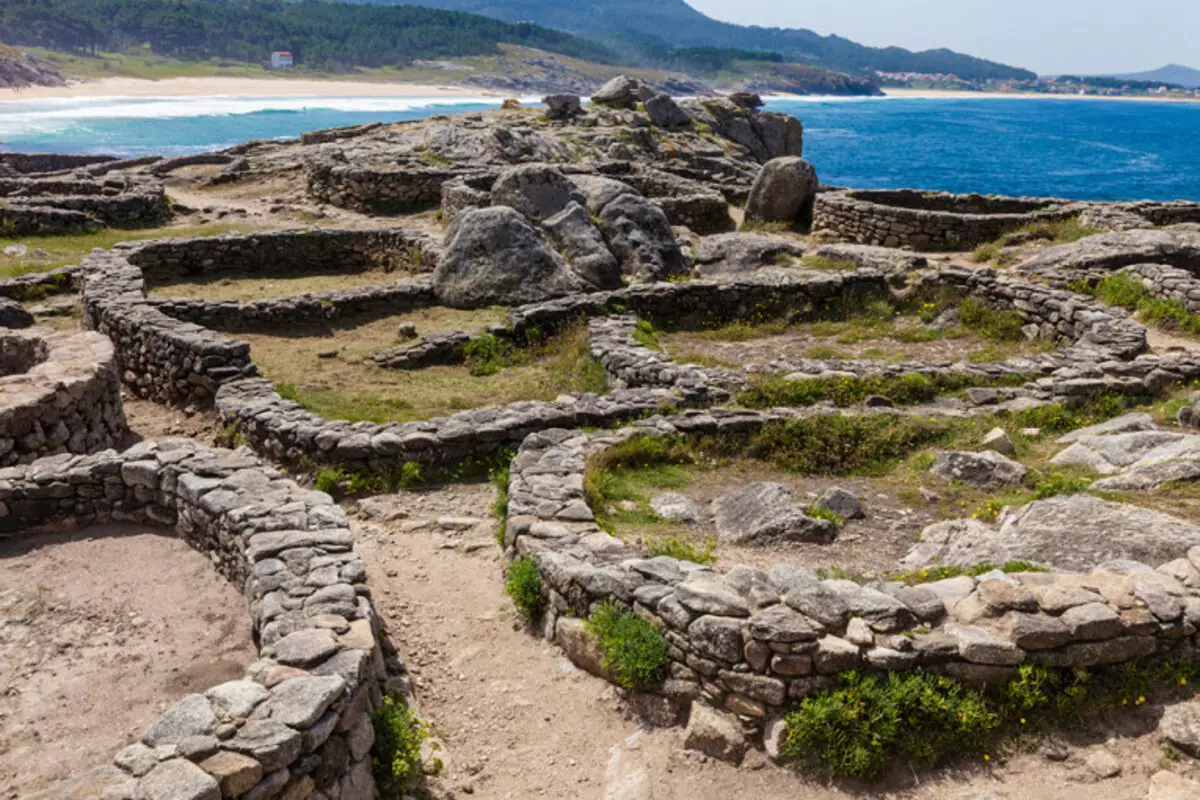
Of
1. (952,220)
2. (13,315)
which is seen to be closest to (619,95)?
(952,220)

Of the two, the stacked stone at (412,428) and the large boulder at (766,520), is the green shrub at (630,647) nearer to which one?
the large boulder at (766,520)

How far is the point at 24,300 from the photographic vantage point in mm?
18875

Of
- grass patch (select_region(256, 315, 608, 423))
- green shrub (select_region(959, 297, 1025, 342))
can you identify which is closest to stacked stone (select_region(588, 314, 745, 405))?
grass patch (select_region(256, 315, 608, 423))

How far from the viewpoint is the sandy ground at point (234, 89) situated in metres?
138

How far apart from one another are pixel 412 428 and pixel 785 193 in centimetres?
2135

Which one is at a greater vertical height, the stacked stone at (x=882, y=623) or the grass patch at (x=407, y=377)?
the stacked stone at (x=882, y=623)

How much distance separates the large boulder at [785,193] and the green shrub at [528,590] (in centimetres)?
2381

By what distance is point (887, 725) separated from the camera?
6.25 m

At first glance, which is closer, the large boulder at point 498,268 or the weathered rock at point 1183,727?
the weathered rock at point 1183,727

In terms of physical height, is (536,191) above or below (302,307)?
above

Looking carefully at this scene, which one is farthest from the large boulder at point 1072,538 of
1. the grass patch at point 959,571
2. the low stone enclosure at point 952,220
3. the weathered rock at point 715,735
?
the low stone enclosure at point 952,220

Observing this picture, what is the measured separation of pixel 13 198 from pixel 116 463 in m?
24.2

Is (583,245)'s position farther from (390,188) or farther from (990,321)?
(390,188)

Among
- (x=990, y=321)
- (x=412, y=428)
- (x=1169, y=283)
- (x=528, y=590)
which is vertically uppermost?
(x=1169, y=283)
